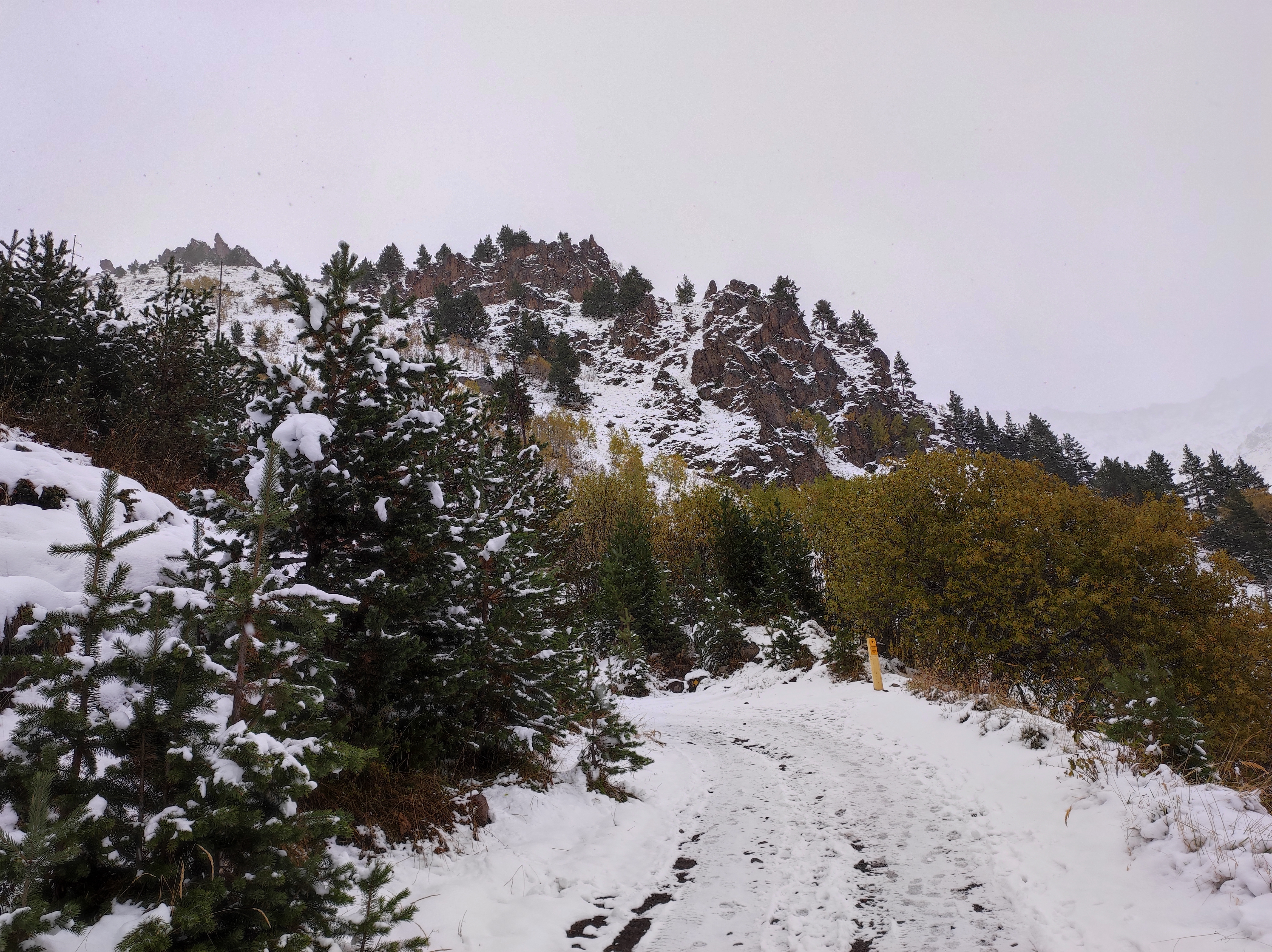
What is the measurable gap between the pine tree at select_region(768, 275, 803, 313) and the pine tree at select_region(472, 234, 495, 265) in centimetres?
6367

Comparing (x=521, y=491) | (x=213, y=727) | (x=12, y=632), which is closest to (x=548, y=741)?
(x=213, y=727)

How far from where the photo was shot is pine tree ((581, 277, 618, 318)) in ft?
354

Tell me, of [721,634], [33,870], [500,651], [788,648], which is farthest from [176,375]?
[721,634]

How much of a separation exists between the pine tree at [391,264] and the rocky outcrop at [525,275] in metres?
3.70

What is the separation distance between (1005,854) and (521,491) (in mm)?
10626

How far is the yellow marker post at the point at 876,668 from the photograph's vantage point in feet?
38.8

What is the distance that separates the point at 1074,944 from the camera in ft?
10.8

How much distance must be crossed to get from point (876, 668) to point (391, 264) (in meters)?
120

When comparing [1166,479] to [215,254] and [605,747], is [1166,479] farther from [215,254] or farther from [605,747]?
[215,254]

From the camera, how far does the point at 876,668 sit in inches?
470

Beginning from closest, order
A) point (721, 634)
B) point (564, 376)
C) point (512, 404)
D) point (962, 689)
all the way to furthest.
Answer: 1. point (962, 689)
2. point (512, 404)
3. point (721, 634)
4. point (564, 376)

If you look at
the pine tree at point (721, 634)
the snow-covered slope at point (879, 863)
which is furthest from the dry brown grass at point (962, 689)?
the pine tree at point (721, 634)

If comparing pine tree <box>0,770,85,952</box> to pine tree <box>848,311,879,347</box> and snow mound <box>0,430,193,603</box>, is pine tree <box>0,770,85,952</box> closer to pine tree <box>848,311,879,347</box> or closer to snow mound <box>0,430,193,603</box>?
snow mound <box>0,430,193,603</box>

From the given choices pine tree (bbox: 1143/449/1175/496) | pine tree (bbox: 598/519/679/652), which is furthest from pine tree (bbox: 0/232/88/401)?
pine tree (bbox: 1143/449/1175/496)
